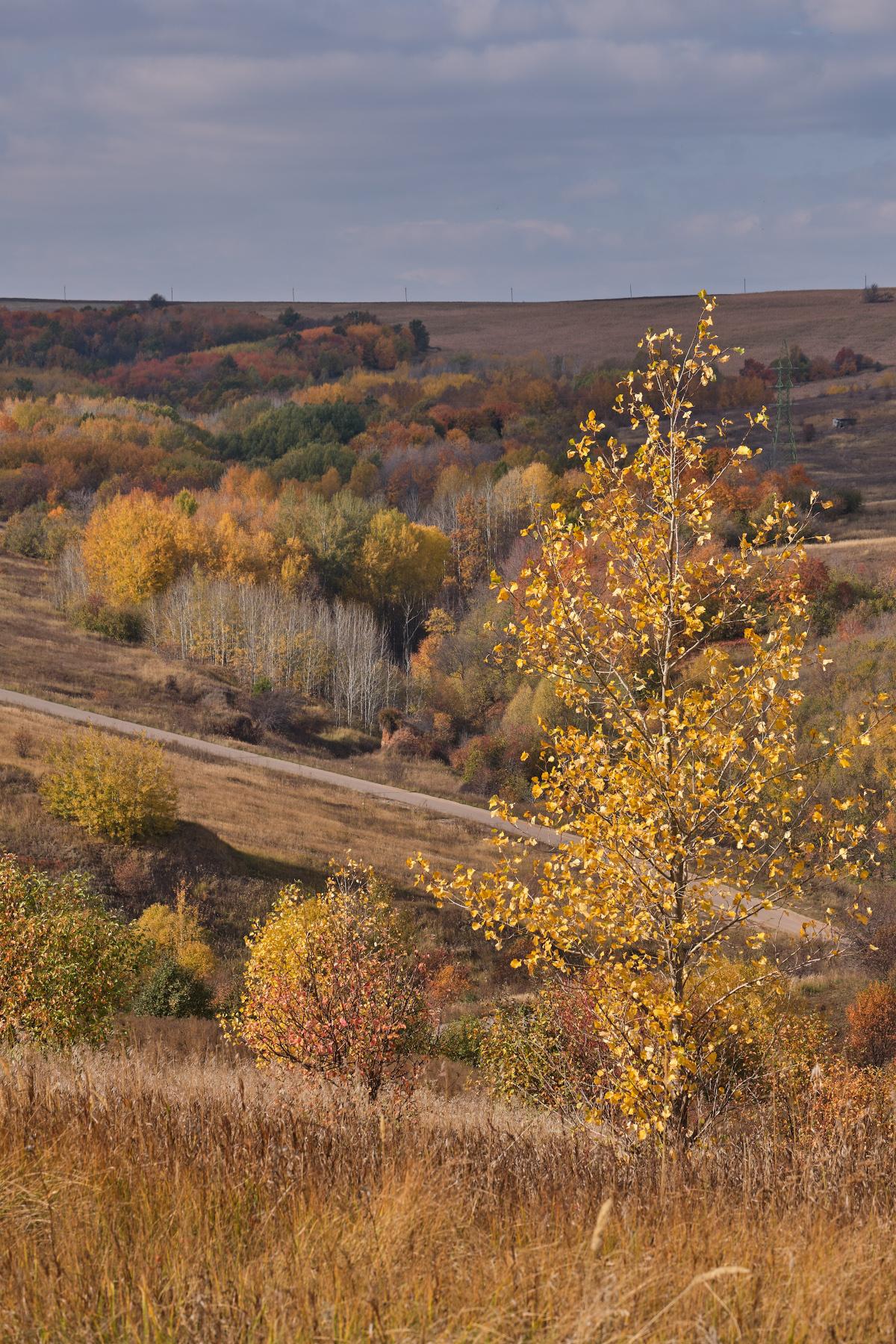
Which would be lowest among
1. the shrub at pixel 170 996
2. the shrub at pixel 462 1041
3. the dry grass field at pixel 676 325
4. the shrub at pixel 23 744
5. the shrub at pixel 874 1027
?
the shrub at pixel 874 1027

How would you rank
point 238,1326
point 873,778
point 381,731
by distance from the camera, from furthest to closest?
point 381,731 → point 873,778 → point 238,1326

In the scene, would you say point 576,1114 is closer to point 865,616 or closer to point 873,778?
point 873,778

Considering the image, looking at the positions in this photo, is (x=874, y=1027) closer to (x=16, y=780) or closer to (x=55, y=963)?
(x=55, y=963)

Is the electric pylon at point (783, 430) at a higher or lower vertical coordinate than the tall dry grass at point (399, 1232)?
higher

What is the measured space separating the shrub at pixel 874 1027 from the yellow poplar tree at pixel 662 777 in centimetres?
2121

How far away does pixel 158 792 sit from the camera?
39.6 m

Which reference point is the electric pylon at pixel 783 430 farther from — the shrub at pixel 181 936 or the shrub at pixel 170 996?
the shrub at pixel 170 996

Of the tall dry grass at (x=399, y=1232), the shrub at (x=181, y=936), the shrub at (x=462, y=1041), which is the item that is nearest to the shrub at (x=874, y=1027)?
the shrub at (x=462, y=1041)

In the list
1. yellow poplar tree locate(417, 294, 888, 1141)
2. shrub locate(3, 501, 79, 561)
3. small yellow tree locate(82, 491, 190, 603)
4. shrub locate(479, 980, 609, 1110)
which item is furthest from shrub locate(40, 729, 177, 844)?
shrub locate(3, 501, 79, 561)

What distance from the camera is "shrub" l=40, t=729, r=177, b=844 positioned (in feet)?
126

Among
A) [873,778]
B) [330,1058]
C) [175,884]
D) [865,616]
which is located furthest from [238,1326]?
[865,616]

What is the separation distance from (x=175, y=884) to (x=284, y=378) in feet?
445

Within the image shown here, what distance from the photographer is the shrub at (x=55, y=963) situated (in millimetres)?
15922

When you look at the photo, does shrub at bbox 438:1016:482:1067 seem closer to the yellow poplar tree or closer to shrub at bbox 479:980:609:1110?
shrub at bbox 479:980:609:1110
